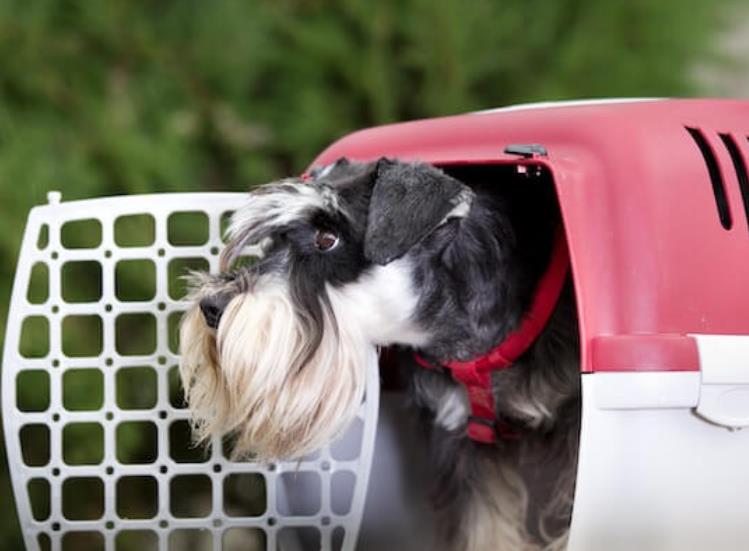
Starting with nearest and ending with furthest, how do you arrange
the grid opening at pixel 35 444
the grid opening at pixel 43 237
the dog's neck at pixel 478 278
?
the dog's neck at pixel 478 278 < the grid opening at pixel 43 237 < the grid opening at pixel 35 444

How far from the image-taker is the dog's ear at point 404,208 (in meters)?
1.31

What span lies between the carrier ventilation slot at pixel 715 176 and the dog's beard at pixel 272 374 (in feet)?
1.57

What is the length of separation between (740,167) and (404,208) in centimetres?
44

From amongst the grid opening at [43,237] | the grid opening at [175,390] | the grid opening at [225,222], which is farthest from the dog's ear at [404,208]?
the grid opening at [175,390]

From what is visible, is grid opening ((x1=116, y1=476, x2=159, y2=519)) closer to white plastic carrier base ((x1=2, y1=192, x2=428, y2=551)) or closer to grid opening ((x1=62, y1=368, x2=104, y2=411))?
grid opening ((x1=62, y1=368, x2=104, y2=411))

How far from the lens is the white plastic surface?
4.09 ft

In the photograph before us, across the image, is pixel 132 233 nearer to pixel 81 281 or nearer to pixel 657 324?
pixel 81 281

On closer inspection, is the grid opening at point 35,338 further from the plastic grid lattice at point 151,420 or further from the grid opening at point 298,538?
the grid opening at point 298,538

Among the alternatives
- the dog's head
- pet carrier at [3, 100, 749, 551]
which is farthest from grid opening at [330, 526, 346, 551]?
the dog's head

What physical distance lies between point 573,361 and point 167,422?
1.94 ft

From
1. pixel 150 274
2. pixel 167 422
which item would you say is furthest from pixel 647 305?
pixel 150 274

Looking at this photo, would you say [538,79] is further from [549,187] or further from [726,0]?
[549,187]

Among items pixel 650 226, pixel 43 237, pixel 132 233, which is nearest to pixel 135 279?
pixel 132 233

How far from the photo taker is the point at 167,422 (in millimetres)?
1596
